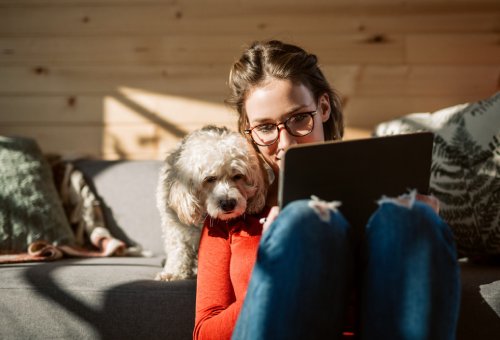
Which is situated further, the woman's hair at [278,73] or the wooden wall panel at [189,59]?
the wooden wall panel at [189,59]

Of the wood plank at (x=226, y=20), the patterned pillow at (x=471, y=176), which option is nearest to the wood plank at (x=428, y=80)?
the wood plank at (x=226, y=20)

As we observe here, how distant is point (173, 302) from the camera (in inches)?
55.8

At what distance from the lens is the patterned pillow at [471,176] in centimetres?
158

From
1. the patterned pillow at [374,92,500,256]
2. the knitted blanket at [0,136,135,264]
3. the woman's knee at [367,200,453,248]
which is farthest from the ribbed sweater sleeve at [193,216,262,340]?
the knitted blanket at [0,136,135,264]

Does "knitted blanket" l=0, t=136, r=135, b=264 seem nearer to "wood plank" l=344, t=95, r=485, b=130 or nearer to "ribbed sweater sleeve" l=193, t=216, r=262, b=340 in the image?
"ribbed sweater sleeve" l=193, t=216, r=262, b=340

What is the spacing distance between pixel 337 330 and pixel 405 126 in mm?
1253

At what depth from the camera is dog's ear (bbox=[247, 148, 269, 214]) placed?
1.43 meters

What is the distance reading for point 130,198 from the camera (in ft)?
7.17

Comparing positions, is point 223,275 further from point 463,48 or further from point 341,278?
point 463,48

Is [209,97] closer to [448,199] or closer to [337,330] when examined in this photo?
[448,199]

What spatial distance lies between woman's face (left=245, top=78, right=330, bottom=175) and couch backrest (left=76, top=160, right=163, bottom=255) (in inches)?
34.2

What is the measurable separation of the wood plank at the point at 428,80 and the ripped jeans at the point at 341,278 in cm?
161

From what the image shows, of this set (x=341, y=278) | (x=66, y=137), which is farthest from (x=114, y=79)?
(x=341, y=278)

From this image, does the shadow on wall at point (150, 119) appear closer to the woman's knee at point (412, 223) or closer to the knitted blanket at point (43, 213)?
the knitted blanket at point (43, 213)
